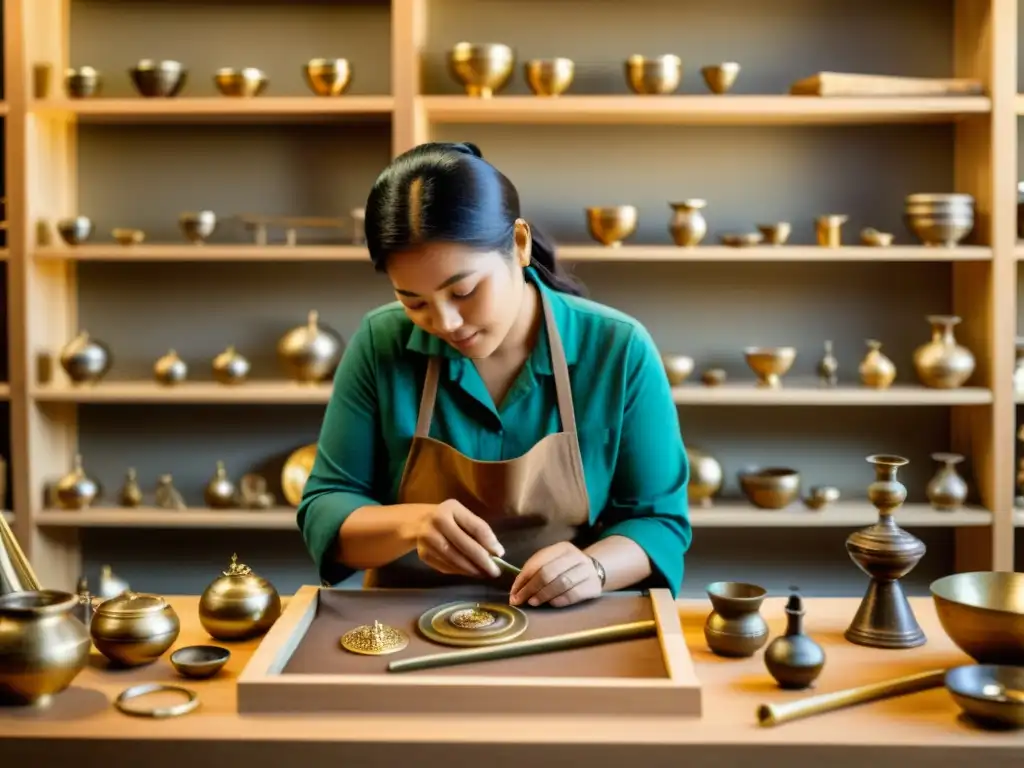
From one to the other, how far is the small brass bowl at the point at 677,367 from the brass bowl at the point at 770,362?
20 cm

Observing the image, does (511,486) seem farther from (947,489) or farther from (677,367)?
(947,489)

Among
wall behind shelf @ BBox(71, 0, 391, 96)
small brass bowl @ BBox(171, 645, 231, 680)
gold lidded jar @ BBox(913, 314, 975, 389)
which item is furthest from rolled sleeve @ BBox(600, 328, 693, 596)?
wall behind shelf @ BBox(71, 0, 391, 96)

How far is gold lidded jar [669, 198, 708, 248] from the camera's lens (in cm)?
371

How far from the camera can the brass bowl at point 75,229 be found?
3.75 m

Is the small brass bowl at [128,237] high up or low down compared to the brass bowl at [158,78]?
down

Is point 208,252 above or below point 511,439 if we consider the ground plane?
above

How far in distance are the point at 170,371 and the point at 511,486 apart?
208cm

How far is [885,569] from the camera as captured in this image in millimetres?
1782

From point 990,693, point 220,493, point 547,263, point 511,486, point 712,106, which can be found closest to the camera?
point 990,693

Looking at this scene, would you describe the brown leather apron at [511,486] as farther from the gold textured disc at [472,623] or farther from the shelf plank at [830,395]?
the shelf plank at [830,395]

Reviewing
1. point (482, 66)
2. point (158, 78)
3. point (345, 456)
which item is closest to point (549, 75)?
point (482, 66)

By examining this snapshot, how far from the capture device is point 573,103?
3.61 m

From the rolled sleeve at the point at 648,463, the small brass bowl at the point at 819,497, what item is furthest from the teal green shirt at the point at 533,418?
the small brass bowl at the point at 819,497

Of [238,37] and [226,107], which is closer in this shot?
[226,107]
